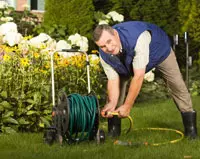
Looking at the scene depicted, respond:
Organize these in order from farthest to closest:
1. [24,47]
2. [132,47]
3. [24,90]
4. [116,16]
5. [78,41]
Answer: [116,16] < [78,41] < [24,47] < [24,90] < [132,47]

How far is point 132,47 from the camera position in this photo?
22.2 feet

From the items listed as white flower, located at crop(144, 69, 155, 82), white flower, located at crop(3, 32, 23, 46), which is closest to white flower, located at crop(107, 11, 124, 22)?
white flower, located at crop(144, 69, 155, 82)

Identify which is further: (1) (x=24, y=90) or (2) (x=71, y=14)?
(2) (x=71, y=14)

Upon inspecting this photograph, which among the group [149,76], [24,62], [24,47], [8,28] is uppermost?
[8,28]

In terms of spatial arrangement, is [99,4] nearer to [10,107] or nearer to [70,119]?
[10,107]

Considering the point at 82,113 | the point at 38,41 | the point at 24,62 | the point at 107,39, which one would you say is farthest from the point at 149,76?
the point at 107,39

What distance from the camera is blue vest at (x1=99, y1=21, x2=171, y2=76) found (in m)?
6.82

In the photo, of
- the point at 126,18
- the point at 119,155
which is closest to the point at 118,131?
the point at 119,155

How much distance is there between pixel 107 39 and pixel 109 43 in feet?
0.15

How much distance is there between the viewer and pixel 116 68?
23.5 feet

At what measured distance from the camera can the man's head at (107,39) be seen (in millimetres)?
6504

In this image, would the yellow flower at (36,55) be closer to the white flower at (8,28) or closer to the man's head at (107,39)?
the white flower at (8,28)

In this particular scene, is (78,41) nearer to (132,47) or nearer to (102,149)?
(132,47)

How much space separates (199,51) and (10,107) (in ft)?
23.1
